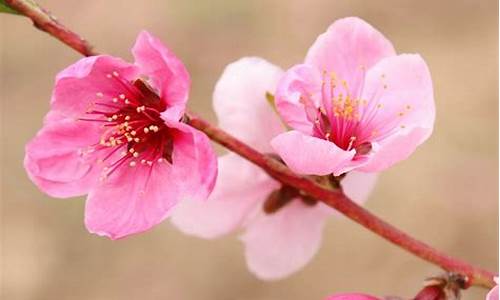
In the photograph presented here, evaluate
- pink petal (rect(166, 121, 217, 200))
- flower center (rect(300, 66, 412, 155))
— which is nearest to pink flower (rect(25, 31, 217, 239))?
pink petal (rect(166, 121, 217, 200))

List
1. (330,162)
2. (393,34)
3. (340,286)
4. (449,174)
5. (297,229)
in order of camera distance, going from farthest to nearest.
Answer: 1. (393,34)
2. (449,174)
3. (340,286)
4. (297,229)
5. (330,162)

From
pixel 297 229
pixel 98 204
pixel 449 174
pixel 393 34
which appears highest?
pixel 98 204

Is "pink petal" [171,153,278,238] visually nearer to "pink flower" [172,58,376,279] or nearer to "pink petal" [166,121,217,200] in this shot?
"pink flower" [172,58,376,279]

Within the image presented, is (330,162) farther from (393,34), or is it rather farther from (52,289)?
(393,34)

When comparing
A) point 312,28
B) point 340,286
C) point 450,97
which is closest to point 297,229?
point 340,286

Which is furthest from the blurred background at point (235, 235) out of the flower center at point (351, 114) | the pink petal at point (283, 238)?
the flower center at point (351, 114)

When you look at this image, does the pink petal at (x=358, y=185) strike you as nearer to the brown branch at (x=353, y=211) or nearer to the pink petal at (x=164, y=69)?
the brown branch at (x=353, y=211)

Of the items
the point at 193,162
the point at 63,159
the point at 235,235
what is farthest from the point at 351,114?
the point at 235,235
